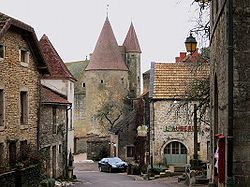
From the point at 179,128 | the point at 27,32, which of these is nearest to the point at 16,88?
the point at 27,32

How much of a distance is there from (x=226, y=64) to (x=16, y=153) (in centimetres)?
1354

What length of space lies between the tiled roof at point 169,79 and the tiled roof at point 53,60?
21.0 ft

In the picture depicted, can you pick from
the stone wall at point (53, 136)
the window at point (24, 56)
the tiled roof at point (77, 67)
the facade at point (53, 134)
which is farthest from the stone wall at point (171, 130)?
the tiled roof at point (77, 67)

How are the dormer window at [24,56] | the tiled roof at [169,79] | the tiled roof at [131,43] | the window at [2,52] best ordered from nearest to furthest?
the window at [2,52]
the dormer window at [24,56]
the tiled roof at [169,79]
the tiled roof at [131,43]

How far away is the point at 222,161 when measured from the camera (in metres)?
13.4

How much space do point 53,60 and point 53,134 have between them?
9396mm

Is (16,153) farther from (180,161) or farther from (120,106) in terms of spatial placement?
(120,106)

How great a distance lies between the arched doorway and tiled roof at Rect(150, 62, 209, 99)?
3.76 metres

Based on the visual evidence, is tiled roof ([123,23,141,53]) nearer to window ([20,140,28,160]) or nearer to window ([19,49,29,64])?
window ([19,49,29,64])

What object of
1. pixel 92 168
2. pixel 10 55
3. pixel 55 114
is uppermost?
pixel 10 55

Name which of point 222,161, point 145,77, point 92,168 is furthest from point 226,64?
point 145,77

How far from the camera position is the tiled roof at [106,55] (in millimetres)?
82475

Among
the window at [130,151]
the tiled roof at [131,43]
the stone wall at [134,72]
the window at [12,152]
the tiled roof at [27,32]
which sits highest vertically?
the tiled roof at [131,43]

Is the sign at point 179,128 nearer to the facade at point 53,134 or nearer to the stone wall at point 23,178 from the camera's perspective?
the facade at point 53,134
